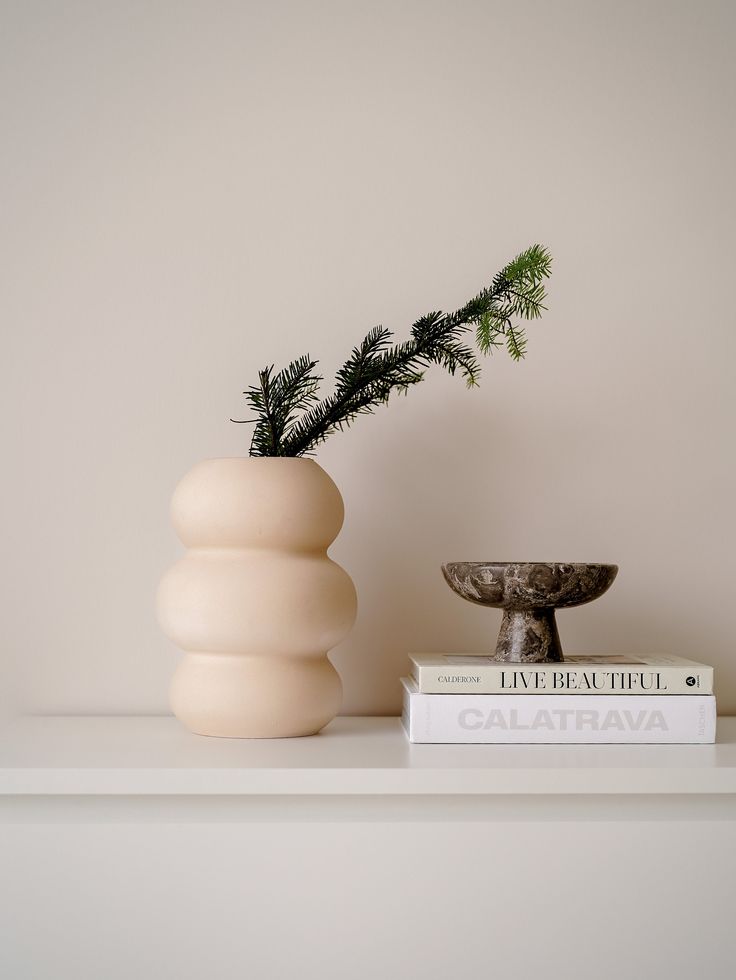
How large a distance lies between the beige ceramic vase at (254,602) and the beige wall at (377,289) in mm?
216

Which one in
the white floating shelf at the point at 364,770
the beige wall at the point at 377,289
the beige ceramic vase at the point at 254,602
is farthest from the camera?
the beige wall at the point at 377,289

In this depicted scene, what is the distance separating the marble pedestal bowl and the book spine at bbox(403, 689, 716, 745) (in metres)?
0.07

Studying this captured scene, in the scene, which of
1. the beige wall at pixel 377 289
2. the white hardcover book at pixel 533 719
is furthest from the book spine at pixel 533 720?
Answer: the beige wall at pixel 377 289

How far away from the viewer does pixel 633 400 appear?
124cm

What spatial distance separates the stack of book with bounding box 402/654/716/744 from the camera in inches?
37.7

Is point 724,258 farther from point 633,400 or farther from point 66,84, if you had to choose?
point 66,84

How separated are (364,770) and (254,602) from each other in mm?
202

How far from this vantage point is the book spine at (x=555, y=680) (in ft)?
3.15

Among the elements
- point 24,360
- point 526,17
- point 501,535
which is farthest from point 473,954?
point 526,17

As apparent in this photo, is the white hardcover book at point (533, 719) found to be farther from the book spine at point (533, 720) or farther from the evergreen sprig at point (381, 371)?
the evergreen sprig at point (381, 371)

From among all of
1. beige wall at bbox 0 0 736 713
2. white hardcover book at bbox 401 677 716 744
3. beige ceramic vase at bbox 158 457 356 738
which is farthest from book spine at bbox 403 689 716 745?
beige wall at bbox 0 0 736 713

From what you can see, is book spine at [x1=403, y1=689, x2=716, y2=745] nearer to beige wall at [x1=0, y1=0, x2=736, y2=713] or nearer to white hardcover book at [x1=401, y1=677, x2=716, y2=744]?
white hardcover book at [x1=401, y1=677, x2=716, y2=744]

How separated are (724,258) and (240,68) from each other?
2.16 feet

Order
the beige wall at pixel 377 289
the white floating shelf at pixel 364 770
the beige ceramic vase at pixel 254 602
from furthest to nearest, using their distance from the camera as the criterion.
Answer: the beige wall at pixel 377 289
the beige ceramic vase at pixel 254 602
the white floating shelf at pixel 364 770
